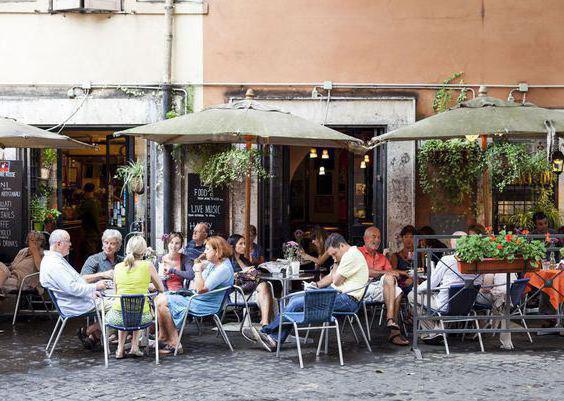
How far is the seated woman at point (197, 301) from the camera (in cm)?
887

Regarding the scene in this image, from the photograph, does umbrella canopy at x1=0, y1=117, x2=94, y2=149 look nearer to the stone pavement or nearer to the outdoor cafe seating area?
the outdoor cafe seating area

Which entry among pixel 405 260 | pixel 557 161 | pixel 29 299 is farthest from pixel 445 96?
pixel 29 299

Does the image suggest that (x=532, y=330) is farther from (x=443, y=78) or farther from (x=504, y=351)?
(x=443, y=78)

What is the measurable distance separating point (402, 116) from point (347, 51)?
1.22m

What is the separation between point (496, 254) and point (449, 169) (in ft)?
12.3

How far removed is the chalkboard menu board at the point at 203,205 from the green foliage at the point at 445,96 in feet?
10.8

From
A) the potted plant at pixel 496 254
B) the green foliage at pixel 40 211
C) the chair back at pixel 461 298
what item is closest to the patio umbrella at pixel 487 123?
the potted plant at pixel 496 254

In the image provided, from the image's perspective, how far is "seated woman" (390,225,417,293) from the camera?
33.6 ft

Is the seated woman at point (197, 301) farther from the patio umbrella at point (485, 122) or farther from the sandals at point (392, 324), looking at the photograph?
the patio umbrella at point (485, 122)

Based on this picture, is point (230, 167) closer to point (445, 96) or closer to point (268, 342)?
point (445, 96)

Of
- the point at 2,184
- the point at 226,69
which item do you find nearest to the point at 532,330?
the point at 226,69

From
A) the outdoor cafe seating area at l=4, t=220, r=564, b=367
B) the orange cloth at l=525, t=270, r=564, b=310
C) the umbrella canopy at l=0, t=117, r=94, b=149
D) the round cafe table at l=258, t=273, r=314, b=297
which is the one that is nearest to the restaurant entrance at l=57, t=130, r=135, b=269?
the umbrella canopy at l=0, t=117, r=94, b=149

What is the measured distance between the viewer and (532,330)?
29.4ft

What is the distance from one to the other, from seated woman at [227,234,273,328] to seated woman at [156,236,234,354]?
697 mm
